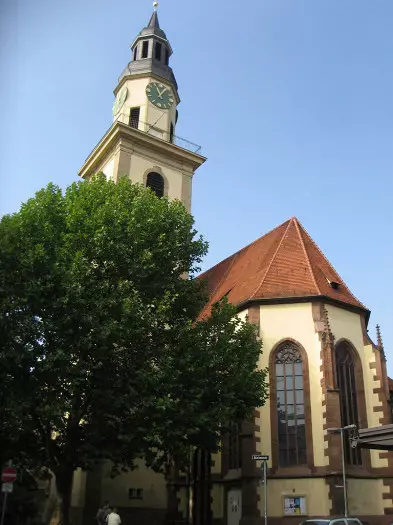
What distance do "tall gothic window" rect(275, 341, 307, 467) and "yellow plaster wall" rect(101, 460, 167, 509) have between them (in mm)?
5795

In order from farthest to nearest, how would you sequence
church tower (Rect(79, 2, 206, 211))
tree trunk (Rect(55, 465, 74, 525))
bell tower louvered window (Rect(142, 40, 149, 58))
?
bell tower louvered window (Rect(142, 40, 149, 58)) < church tower (Rect(79, 2, 206, 211)) < tree trunk (Rect(55, 465, 74, 525))

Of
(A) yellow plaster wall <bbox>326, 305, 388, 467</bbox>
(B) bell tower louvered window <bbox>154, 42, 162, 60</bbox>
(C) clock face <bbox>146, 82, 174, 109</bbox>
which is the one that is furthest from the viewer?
(B) bell tower louvered window <bbox>154, 42, 162, 60</bbox>

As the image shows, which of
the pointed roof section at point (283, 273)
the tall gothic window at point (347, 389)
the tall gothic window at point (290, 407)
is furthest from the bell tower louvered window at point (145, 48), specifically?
the tall gothic window at point (347, 389)

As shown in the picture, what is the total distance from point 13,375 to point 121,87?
25587mm

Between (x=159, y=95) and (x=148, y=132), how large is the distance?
2774mm

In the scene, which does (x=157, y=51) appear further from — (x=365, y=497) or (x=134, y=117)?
(x=365, y=497)

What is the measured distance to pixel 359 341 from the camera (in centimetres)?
2397

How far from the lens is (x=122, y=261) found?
A: 56.6 feet

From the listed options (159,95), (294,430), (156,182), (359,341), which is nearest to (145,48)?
(159,95)

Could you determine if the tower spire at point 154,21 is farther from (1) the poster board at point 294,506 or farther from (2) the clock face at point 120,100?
(1) the poster board at point 294,506

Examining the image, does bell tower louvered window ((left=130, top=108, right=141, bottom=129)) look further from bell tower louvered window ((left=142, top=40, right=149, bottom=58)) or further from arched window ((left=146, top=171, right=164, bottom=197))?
bell tower louvered window ((left=142, top=40, right=149, bottom=58))

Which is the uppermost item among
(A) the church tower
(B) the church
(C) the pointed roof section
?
(A) the church tower

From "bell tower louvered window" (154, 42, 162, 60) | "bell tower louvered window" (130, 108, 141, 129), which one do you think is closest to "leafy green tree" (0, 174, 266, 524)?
"bell tower louvered window" (130, 108, 141, 129)

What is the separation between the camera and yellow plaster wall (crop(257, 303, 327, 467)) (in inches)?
854
